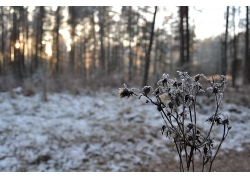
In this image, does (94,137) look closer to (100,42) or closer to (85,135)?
(85,135)

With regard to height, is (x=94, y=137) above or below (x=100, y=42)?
Result: below

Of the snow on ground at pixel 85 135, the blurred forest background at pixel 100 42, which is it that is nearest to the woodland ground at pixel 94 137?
the snow on ground at pixel 85 135

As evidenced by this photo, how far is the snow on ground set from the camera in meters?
4.24

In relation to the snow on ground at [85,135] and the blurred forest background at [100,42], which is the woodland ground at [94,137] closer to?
the snow on ground at [85,135]

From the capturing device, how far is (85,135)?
530 cm

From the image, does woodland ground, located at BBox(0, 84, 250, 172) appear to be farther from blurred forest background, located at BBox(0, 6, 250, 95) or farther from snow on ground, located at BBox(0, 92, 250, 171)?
blurred forest background, located at BBox(0, 6, 250, 95)

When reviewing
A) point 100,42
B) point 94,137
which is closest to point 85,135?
point 94,137

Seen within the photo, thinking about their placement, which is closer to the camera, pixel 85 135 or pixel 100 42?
pixel 85 135

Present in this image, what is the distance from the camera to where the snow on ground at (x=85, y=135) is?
424cm

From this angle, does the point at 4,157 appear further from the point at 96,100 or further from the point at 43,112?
the point at 96,100

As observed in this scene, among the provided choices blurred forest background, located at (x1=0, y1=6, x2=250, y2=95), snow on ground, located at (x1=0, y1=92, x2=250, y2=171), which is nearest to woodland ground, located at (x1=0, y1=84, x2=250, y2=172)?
snow on ground, located at (x1=0, y1=92, x2=250, y2=171)

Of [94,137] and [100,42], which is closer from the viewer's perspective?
[94,137]
